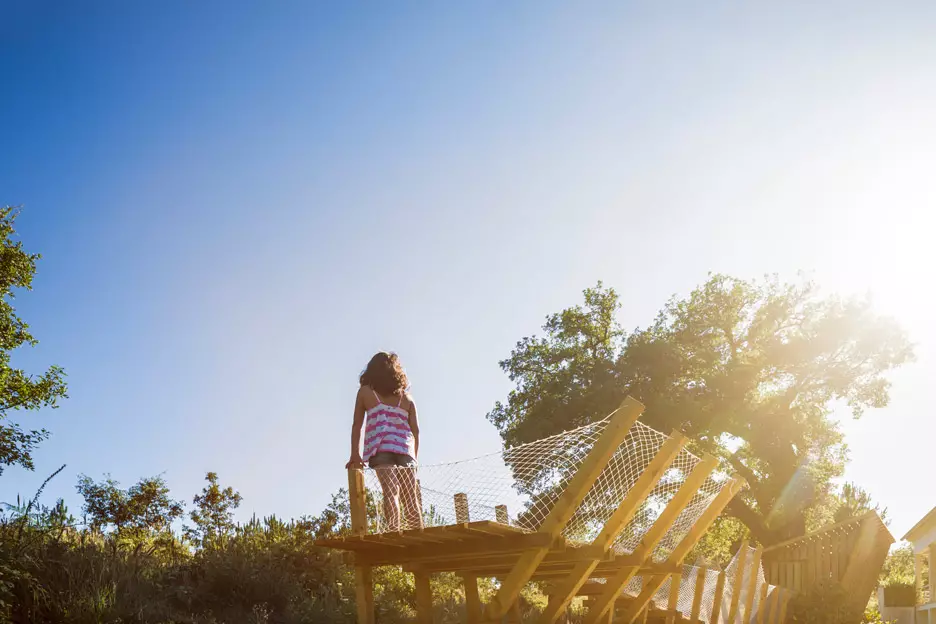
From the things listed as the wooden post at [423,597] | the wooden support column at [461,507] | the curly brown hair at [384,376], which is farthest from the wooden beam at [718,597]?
the curly brown hair at [384,376]

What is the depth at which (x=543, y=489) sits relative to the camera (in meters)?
9.05

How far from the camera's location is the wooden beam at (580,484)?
189 inches

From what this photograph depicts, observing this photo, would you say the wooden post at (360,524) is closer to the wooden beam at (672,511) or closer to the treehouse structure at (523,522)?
the treehouse structure at (523,522)

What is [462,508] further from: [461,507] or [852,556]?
[852,556]

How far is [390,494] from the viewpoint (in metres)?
5.73

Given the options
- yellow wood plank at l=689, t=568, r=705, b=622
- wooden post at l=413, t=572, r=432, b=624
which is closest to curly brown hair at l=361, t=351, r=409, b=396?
wooden post at l=413, t=572, r=432, b=624

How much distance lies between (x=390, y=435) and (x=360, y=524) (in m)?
0.81

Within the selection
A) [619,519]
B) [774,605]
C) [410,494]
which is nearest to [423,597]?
[410,494]

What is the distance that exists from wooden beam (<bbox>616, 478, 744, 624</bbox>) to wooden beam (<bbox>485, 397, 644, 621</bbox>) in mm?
3531

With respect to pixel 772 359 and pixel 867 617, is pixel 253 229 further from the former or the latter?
pixel 772 359

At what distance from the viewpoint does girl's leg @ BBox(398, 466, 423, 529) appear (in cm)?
579

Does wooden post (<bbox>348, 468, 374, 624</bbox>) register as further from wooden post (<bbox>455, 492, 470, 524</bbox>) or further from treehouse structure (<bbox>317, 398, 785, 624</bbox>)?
wooden post (<bbox>455, 492, 470, 524</bbox>)

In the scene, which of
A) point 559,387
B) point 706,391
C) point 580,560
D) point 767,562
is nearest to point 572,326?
point 559,387

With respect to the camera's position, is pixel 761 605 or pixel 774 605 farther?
pixel 774 605
